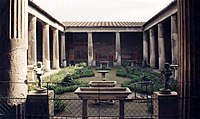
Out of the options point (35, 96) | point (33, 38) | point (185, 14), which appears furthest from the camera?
point (33, 38)

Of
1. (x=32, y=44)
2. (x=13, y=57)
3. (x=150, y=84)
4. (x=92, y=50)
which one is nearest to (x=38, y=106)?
(x=13, y=57)

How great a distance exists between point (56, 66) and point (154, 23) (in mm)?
8620

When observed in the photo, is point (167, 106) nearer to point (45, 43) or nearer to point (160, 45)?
point (45, 43)

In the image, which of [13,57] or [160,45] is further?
[160,45]

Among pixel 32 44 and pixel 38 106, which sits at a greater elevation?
pixel 32 44

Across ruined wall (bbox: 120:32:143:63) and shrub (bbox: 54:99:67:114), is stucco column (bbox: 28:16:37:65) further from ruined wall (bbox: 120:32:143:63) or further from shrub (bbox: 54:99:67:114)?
ruined wall (bbox: 120:32:143:63)

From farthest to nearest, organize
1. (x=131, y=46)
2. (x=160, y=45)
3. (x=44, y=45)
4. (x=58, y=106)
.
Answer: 1. (x=131, y=46)
2. (x=160, y=45)
3. (x=44, y=45)
4. (x=58, y=106)

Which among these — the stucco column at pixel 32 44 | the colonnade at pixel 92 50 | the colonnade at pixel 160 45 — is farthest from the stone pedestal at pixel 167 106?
the colonnade at pixel 92 50

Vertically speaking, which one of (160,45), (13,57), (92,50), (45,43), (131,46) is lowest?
(13,57)

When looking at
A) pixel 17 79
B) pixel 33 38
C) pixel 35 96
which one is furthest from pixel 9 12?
pixel 33 38

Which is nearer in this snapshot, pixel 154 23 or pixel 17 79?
pixel 17 79

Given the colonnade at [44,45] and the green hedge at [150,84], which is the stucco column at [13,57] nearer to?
the green hedge at [150,84]

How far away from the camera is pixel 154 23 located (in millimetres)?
19328

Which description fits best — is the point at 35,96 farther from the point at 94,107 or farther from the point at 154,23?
the point at 154,23
